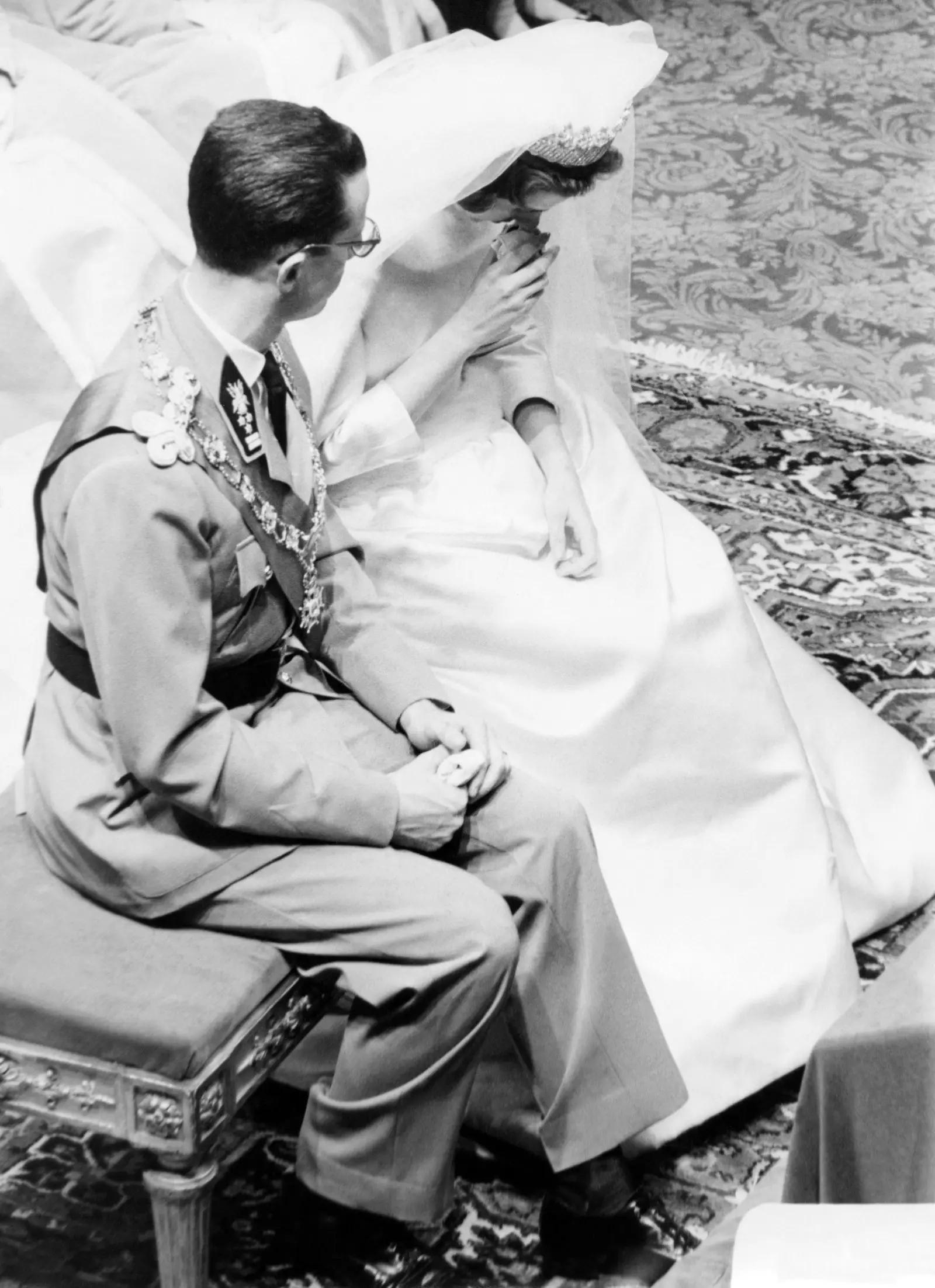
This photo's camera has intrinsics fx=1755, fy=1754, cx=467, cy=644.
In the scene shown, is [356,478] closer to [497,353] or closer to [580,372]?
[497,353]

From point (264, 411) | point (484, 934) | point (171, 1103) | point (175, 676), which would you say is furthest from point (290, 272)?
point (171, 1103)

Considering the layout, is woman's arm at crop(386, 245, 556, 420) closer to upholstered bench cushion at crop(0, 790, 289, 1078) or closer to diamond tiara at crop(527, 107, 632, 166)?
diamond tiara at crop(527, 107, 632, 166)

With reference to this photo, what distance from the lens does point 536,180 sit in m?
2.22

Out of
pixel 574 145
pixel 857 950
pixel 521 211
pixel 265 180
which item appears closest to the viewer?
pixel 265 180

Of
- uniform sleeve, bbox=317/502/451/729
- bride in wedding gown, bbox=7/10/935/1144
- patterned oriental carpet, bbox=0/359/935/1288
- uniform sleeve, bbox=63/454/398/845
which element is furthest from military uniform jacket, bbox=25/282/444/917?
patterned oriental carpet, bbox=0/359/935/1288

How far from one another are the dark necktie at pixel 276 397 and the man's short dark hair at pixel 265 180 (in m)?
0.21

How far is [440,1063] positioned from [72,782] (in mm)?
484

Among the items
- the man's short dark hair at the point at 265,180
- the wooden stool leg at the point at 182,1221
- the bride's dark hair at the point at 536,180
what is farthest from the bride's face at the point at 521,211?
the wooden stool leg at the point at 182,1221

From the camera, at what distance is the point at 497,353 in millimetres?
2490

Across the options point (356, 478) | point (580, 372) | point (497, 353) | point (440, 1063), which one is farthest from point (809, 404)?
point (440, 1063)

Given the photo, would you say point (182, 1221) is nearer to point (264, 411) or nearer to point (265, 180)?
point (264, 411)

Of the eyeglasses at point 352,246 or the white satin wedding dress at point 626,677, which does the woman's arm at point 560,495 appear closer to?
the white satin wedding dress at point 626,677

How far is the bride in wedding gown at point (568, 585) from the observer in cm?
220

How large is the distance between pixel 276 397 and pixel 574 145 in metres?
0.55
